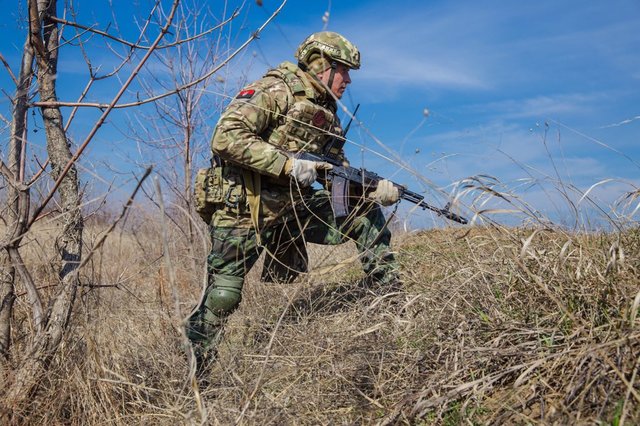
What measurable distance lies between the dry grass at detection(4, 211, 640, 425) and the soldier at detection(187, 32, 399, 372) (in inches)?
18.2

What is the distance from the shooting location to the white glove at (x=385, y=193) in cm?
404

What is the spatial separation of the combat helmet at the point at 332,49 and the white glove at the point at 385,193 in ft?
2.53

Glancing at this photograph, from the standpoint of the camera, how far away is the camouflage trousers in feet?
11.4

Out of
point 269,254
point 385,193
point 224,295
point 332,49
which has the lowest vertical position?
point 224,295

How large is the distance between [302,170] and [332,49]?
2.58 feet

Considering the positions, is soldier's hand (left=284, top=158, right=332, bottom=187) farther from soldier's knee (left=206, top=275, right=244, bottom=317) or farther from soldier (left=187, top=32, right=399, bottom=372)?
soldier's knee (left=206, top=275, right=244, bottom=317)

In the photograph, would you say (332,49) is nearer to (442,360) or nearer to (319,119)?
(319,119)

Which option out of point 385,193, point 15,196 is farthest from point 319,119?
point 15,196

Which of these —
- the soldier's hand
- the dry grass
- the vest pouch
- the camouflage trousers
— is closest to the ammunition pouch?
the vest pouch

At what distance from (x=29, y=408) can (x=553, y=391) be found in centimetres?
211

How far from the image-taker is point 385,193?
4.04m

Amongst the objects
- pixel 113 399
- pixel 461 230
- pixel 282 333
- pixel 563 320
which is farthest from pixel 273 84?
pixel 461 230

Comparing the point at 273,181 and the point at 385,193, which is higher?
the point at 273,181

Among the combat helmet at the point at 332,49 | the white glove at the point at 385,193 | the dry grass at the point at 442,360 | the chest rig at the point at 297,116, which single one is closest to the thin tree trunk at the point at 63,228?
the dry grass at the point at 442,360
